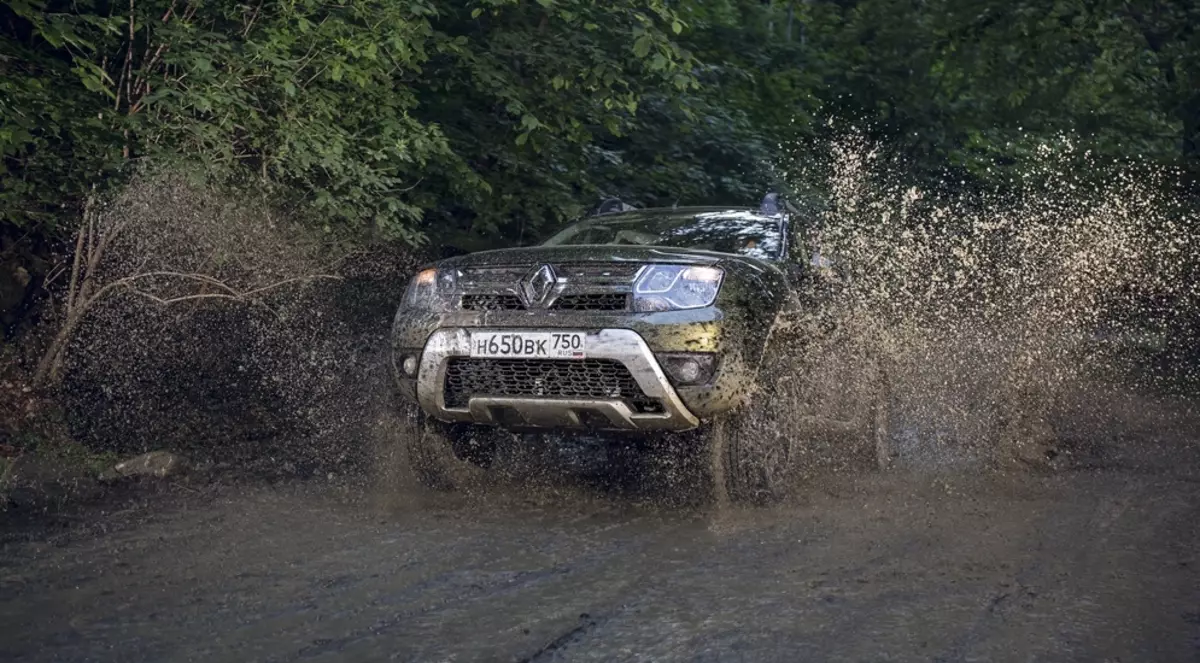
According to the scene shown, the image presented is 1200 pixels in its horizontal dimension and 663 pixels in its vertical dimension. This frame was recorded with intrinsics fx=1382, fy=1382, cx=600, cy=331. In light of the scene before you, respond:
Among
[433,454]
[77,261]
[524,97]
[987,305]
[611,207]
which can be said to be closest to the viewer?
[433,454]

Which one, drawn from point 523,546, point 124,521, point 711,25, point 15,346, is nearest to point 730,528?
point 523,546

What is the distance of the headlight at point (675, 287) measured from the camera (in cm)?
638

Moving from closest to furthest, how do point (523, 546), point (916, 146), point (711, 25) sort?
1. point (523, 546)
2. point (711, 25)
3. point (916, 146)

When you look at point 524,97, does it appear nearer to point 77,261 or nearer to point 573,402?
point 77,261

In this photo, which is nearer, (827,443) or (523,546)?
Result: (523,546)

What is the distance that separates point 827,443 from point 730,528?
160 centimetres

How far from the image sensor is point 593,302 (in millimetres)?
6480

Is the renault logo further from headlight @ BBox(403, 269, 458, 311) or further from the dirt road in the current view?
the dirt road

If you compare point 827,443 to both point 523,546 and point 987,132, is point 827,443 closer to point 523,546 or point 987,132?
point 523,546

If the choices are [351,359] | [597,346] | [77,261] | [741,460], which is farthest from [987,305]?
[77,261]

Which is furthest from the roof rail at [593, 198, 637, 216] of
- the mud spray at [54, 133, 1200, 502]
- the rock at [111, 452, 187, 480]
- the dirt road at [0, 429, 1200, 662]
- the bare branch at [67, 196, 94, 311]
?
the bare branch at [67, 196, 94, 311]

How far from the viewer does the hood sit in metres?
6.51

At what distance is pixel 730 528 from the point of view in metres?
6.13

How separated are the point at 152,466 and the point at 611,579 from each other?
3712 millimetres
